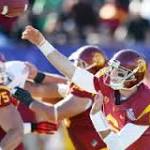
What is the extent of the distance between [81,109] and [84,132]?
0.70 feet

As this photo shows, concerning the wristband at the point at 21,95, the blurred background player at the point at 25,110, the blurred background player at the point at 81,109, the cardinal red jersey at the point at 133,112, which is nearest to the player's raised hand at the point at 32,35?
the wristband at the point at 21,95

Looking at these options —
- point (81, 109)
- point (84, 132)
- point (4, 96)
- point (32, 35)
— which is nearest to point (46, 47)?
point (32, 35)

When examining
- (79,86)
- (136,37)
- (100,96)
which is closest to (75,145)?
(79,86)

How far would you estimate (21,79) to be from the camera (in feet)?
24.4

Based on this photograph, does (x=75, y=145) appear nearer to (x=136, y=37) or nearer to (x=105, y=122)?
(x=105, y=122)

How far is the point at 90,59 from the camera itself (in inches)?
302

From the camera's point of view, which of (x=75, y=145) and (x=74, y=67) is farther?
(x=75, y=145)

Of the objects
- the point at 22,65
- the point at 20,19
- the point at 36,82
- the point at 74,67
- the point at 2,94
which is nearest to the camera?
the point at 2,94

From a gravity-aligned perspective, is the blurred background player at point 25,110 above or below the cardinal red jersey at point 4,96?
below

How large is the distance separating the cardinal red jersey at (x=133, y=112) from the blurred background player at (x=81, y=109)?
650 millimetres

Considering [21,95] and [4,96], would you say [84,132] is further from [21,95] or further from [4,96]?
[4,96]

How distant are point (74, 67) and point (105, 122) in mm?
635

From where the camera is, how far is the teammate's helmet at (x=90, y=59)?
25.1 feet

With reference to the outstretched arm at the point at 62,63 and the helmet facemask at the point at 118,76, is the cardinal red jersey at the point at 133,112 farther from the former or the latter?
the outstretched arm at the point at 62,63
